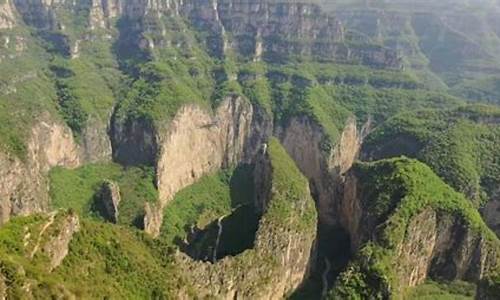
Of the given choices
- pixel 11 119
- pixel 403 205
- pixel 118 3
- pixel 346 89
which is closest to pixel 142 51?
pixel 118 3

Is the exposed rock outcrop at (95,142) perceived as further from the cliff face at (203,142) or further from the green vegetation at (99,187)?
the cliff face at (203,142)

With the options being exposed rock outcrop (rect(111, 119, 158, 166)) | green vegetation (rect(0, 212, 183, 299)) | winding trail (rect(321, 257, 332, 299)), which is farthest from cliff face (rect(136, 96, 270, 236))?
green vegetation (rect(0, 212, 183, 299))

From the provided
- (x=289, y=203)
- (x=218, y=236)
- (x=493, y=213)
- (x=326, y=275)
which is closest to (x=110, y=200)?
(x=218, y=236)

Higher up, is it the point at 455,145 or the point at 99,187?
the point at 455,145

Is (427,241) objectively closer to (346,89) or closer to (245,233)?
(245,233)

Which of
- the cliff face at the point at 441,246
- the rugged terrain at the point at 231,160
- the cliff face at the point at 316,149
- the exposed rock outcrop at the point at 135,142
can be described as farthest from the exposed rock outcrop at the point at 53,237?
the cliff face at the point at 316,149

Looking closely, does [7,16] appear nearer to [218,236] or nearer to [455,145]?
[218,236]
